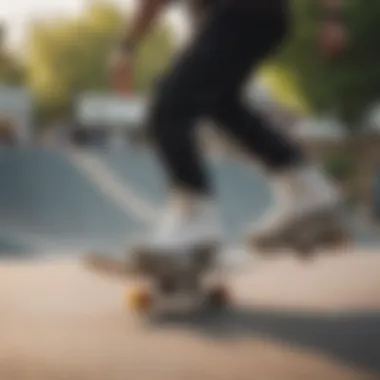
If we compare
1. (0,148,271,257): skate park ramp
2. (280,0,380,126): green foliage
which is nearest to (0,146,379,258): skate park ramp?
(0,148,271,257): skate park ramp

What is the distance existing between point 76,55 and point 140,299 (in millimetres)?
265

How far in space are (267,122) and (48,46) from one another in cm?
22

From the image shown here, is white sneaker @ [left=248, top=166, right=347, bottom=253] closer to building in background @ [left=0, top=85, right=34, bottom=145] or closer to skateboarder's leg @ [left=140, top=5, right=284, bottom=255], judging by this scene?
skateboarder's leg @ [left=140, top=5, right=284, bottom=255]

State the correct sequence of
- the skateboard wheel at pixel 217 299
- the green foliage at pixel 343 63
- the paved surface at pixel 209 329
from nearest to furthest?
the paved surface at pixel 209 329
the green foliage at pixel 343 63
the skateboard wheel at pixel 217 299

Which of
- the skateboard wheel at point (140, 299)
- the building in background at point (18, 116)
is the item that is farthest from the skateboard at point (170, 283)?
the building in background at point (18, 116)

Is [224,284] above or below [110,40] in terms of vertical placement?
below

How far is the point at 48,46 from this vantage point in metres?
0.77

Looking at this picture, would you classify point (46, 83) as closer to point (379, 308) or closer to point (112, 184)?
point (112, 184)

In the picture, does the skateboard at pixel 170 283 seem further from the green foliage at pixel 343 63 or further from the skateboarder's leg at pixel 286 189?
the green foliage at pixel 343 63

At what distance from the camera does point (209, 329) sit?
86 cm

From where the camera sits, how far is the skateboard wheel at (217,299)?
3.12 feet

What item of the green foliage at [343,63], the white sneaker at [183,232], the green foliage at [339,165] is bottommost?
the white sneaker at [183,232]

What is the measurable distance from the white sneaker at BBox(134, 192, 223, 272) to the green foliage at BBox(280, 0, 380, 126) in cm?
14

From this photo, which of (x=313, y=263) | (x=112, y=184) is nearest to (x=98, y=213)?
(x=112, y=184)
